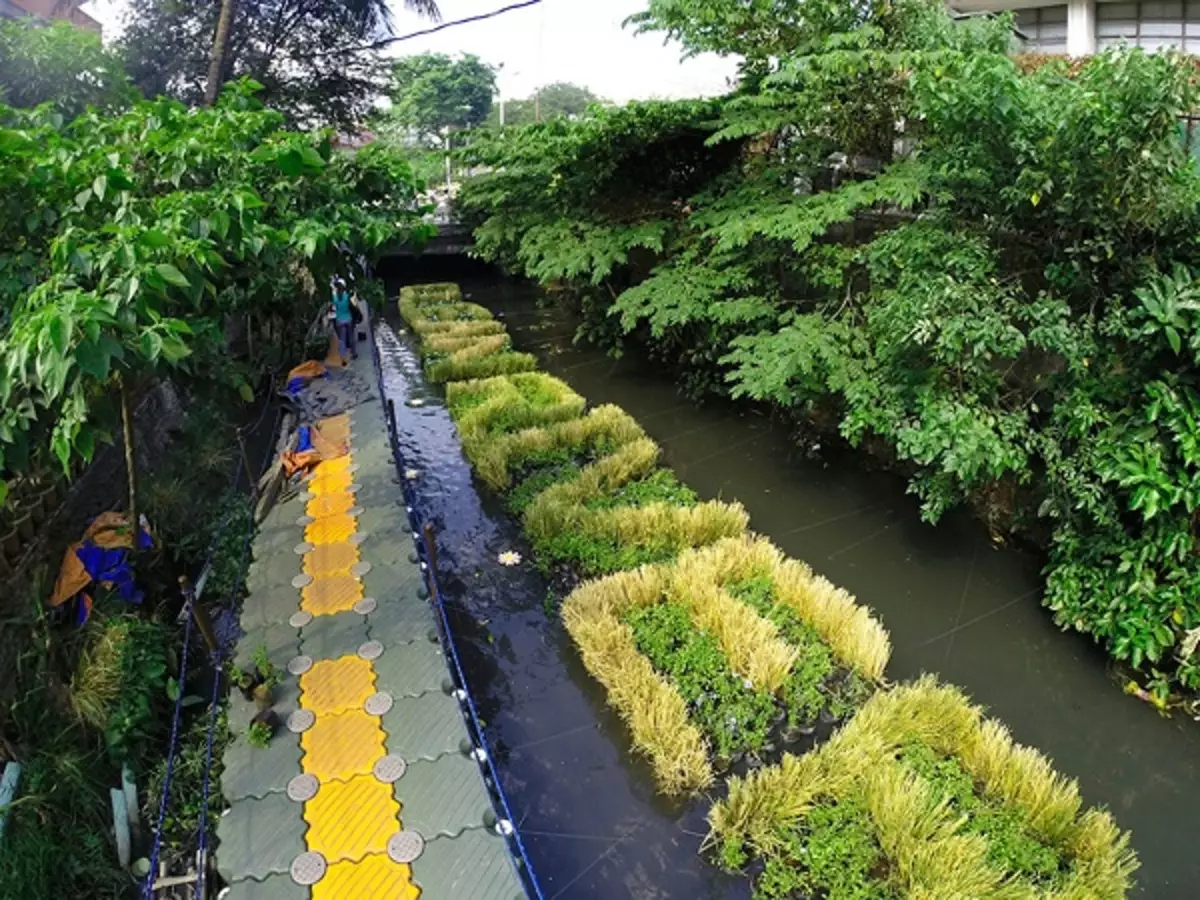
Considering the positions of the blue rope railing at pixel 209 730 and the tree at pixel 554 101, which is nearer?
the blue rope railing at pixel 209 730

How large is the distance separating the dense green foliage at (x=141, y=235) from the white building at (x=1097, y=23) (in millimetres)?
13150

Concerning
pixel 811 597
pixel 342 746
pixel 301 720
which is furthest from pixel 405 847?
pixel 811 597

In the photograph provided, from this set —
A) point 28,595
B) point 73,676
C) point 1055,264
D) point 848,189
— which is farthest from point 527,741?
point 848,189

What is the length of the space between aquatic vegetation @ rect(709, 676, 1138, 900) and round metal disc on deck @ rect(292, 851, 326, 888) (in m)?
2.42

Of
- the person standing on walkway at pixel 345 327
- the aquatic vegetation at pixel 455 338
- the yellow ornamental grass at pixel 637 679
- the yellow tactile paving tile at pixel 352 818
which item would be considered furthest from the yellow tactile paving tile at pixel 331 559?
the aquatic vegetation at pixel 455 338

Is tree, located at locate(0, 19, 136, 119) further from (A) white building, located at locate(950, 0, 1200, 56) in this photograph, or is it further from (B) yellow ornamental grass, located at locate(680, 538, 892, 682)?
(A) white building, located at locate(950, 0, 1200, 56)

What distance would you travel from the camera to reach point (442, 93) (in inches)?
1826

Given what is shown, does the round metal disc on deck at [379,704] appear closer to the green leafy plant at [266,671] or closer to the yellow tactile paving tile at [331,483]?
the green leafy plant at [266,671]

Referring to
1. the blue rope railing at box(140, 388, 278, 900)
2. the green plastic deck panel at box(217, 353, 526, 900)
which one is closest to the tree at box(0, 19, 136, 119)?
the blue rope railing at box(140, 388, 278, 900)

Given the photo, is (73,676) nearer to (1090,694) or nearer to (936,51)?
(1090,694)

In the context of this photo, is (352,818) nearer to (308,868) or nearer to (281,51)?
(308,868)

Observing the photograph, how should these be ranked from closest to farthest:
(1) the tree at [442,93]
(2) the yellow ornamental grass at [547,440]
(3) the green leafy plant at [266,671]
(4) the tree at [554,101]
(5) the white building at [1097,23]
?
(3) the green leafy plant at [266,671]
(2) the yellow ornamental grass at [547,440]
(5) the white building at [1097,23]
(1) the tree at [442,93]
(4) the tree at [554,101]

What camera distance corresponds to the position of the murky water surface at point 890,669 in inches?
194

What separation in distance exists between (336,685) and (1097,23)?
56.2 feet
